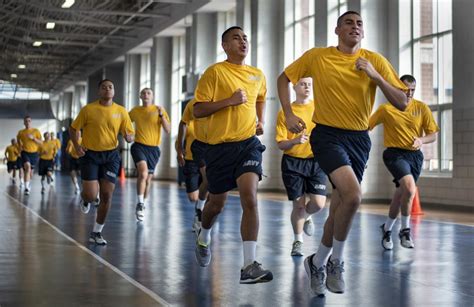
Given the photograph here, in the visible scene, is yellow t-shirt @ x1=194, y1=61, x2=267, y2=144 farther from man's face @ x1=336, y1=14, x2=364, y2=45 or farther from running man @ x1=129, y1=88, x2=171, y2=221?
running man @ x1=129, y1=88, x2=171, y2=221

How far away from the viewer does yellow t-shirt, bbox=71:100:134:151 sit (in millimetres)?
8516

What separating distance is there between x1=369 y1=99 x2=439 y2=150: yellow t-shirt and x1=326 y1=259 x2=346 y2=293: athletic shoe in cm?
333

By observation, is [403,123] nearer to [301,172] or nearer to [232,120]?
[301,172]

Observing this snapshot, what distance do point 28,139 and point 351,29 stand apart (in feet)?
51.9

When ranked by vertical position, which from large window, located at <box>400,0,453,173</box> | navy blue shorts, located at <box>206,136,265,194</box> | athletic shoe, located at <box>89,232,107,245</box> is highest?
large window, located at <box>400,0,453,173</box>

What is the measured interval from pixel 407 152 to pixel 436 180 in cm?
881

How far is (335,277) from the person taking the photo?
499 cm

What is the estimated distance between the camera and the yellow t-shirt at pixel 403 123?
8.18 m

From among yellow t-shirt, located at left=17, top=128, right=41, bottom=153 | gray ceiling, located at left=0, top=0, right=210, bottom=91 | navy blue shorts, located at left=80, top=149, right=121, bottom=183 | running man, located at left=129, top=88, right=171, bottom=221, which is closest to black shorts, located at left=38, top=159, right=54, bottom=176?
yellow t-shirt, located at left=17, top=128, right=41, bottom=153

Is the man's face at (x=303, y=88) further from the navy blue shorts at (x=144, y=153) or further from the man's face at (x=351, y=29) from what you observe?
the navy blue shorts at (x=144, y=153)

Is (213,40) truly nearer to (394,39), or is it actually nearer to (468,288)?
(394,39)

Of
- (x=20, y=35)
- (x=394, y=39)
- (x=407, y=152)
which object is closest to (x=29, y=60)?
(x=20, y=35)

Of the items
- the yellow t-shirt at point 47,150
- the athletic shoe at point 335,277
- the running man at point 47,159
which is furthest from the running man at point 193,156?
the running man at point 47,159

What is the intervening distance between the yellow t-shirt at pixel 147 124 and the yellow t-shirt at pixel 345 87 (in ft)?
21.6
